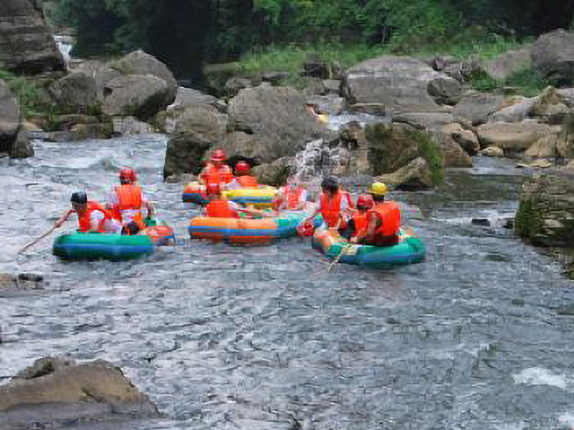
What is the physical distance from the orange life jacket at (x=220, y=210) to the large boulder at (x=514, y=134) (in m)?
10.7

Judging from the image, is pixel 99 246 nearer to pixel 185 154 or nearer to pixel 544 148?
pixel 185 154

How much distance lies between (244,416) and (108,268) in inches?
191

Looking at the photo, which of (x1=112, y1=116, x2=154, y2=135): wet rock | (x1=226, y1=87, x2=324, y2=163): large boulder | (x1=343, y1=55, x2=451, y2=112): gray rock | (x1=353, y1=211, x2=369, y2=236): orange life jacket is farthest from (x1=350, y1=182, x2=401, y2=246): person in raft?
(x1=343, y1=55, x2=451, y2=112): gray rock

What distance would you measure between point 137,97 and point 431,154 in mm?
10395

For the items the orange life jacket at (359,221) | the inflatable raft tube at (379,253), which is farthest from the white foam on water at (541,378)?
the orange life jacket at (359,221)

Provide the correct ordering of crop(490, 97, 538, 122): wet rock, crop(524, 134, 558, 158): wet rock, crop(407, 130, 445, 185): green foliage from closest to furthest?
crop(407, 130, 445, 185): green foliage, crop(524, 134, 558, 158): wet rock, crop(490, 97, 538, 122): wet rock

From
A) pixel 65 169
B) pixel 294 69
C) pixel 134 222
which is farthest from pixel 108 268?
pixel 294 69

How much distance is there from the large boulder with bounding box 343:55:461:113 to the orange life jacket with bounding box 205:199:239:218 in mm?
16101

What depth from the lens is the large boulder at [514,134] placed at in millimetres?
22031

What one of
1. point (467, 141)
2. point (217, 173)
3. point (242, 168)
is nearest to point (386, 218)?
point (217, 173)

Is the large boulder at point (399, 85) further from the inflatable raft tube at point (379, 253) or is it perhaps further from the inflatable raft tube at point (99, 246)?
the inflatable raft tube at point (99, 246)

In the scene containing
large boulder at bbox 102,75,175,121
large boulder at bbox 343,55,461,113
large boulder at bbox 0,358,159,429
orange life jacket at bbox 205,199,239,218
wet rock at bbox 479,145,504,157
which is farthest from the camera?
large boulder at bbox 343,55,461,113

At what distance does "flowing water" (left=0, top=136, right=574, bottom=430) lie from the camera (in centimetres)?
777

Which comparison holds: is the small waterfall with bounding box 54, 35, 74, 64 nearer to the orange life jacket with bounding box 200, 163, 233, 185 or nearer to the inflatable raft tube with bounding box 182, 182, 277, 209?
the orange life jacket with bounding box 200, 163, 233, 185
